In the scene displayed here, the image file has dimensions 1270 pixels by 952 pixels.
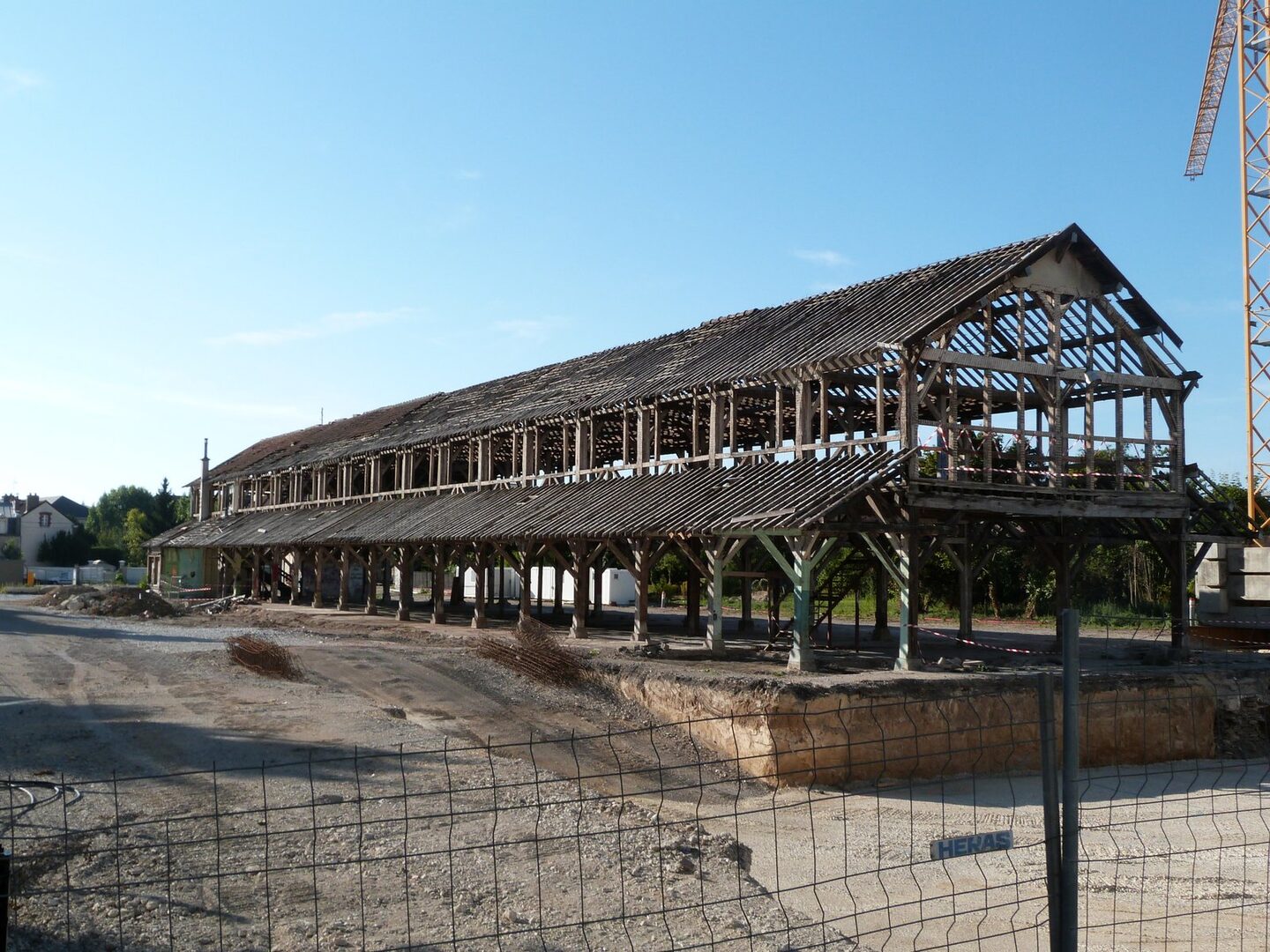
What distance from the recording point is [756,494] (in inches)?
741

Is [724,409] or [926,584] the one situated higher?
[724,409]

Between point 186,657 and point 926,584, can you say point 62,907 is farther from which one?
point 926,584

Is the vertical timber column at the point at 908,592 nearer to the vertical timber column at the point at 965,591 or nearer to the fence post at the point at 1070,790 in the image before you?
the vertical timber column at the point at 965,591

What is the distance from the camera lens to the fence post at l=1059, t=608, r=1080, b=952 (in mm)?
4551

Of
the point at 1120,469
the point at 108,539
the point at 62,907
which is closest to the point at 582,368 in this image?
the point at 1120,469

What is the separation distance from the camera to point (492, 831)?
8781mm

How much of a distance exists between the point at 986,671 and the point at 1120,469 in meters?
6.00

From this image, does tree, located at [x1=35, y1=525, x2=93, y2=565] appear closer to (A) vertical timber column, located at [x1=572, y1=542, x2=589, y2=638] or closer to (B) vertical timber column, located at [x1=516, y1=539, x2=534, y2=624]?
(B) vertical timber column, located at [x1=516, y1=539, x2=534, y2=624]

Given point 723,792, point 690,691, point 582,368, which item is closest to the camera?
point 723,792

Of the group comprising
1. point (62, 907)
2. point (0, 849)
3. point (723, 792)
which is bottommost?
point (723, 792)

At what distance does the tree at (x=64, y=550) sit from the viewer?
85.4m

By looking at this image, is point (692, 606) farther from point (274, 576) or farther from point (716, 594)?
point (274, 576)

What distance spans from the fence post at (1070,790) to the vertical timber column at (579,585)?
17.6m

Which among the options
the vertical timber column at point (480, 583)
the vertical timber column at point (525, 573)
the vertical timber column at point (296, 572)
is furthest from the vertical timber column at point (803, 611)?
the vertical timber column at point (296, 572)
